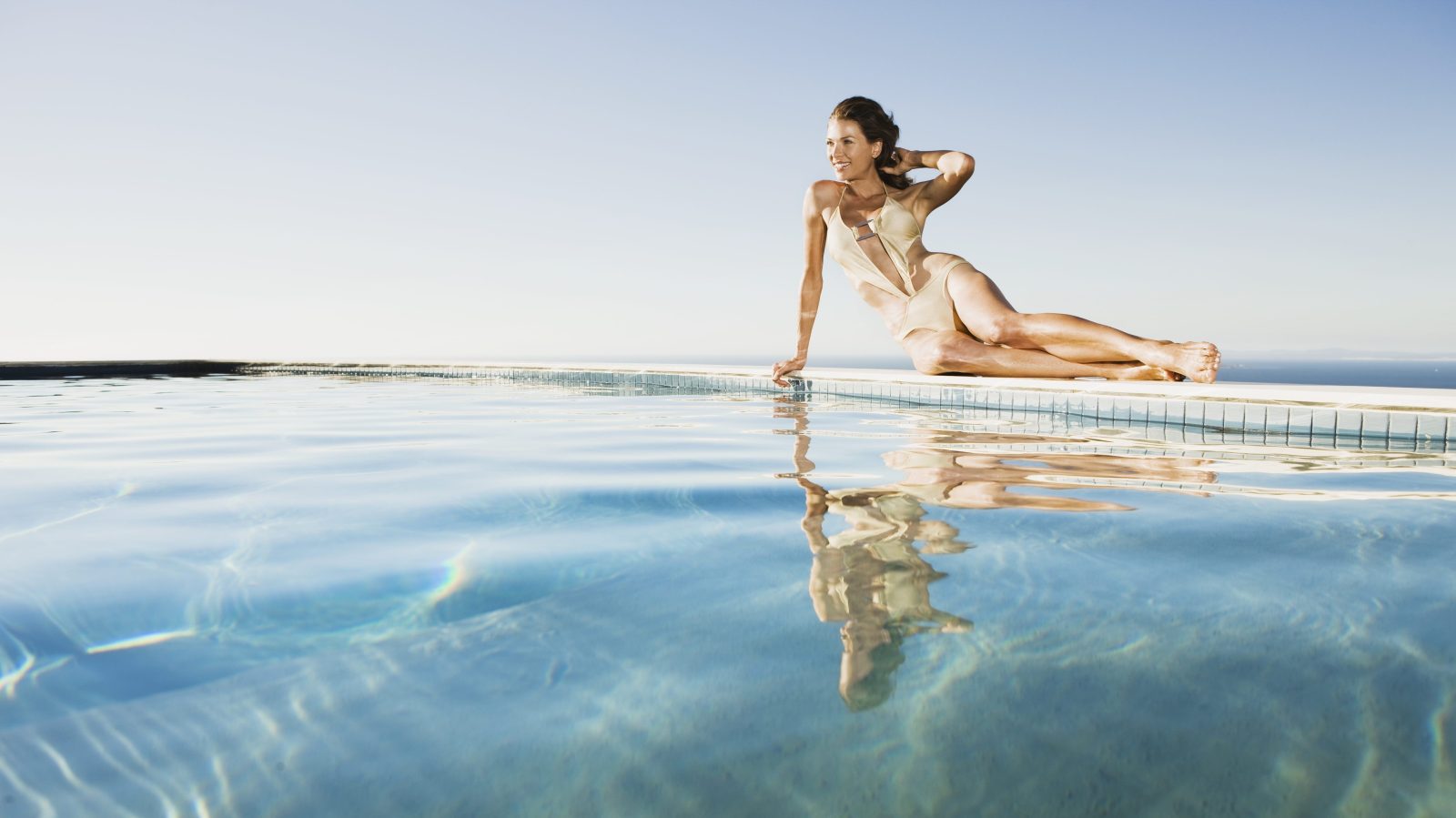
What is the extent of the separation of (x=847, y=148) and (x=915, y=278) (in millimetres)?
977

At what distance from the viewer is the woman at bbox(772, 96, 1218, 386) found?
5113 millimetres

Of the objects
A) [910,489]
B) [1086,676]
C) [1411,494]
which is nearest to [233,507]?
[910,489]

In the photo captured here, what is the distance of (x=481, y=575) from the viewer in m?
1.49

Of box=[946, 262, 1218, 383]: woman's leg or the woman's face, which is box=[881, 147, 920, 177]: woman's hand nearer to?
the woman's face

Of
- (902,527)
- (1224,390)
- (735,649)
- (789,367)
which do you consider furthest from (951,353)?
(735,649)

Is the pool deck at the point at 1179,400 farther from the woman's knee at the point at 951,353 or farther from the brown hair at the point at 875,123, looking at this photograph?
the brown hair at the point at 875,123

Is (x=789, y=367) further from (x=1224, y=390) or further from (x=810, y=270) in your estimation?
(x=1224, y=390)

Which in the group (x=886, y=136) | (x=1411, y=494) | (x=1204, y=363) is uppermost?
(x=886, y=136)

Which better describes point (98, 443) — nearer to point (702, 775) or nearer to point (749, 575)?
point (749, 575)

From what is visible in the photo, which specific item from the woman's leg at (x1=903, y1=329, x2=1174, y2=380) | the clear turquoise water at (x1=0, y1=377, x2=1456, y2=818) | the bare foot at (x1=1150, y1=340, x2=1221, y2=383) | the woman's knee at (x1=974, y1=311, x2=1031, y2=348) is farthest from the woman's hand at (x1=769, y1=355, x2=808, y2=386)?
the clear turquoise water at (x1=0, y1=377, x2=1456, y2=818)

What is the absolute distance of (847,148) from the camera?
541cm

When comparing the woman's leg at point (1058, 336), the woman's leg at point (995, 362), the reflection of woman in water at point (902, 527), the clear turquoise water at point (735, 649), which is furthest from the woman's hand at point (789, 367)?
the clear turquoise water at point (735, 649)

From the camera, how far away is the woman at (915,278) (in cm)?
511

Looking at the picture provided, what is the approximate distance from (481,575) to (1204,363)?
4195mm
